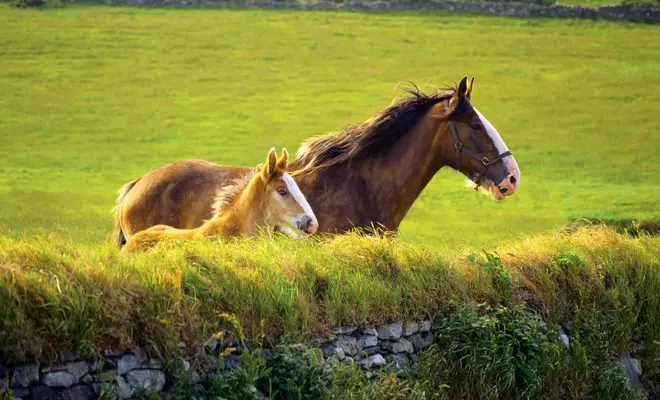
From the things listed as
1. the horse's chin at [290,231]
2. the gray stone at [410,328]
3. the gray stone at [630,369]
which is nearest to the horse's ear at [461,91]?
the horse's chin at [290,231]

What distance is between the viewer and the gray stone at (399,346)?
8.62 meters

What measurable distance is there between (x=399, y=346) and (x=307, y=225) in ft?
6.30

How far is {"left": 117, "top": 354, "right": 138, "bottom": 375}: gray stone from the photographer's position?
6.84 meters

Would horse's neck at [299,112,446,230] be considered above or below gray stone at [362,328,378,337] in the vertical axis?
above

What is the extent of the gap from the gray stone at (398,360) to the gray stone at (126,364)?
96.4 inches

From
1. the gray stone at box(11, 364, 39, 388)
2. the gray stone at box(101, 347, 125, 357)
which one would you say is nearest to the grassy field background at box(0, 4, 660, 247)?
the gray stone at box(101, 347, 125, 357)

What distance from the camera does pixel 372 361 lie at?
8.38 m

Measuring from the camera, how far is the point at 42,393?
6.46 m

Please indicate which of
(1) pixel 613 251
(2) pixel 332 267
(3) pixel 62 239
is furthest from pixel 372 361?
(1) pixel 613 251

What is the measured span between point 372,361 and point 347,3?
46310 mm

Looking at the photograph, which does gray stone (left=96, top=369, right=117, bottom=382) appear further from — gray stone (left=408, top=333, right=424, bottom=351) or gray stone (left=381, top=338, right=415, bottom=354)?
gray stone (left=408, top=333, right=424, bottom=351)

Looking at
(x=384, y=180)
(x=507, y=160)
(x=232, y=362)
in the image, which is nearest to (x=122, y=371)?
(x=232, y=362)

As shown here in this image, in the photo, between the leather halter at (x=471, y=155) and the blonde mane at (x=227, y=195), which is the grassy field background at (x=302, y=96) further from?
the blonde mane at (x=227, y=195)

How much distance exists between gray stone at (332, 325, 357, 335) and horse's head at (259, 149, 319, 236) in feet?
5.98
